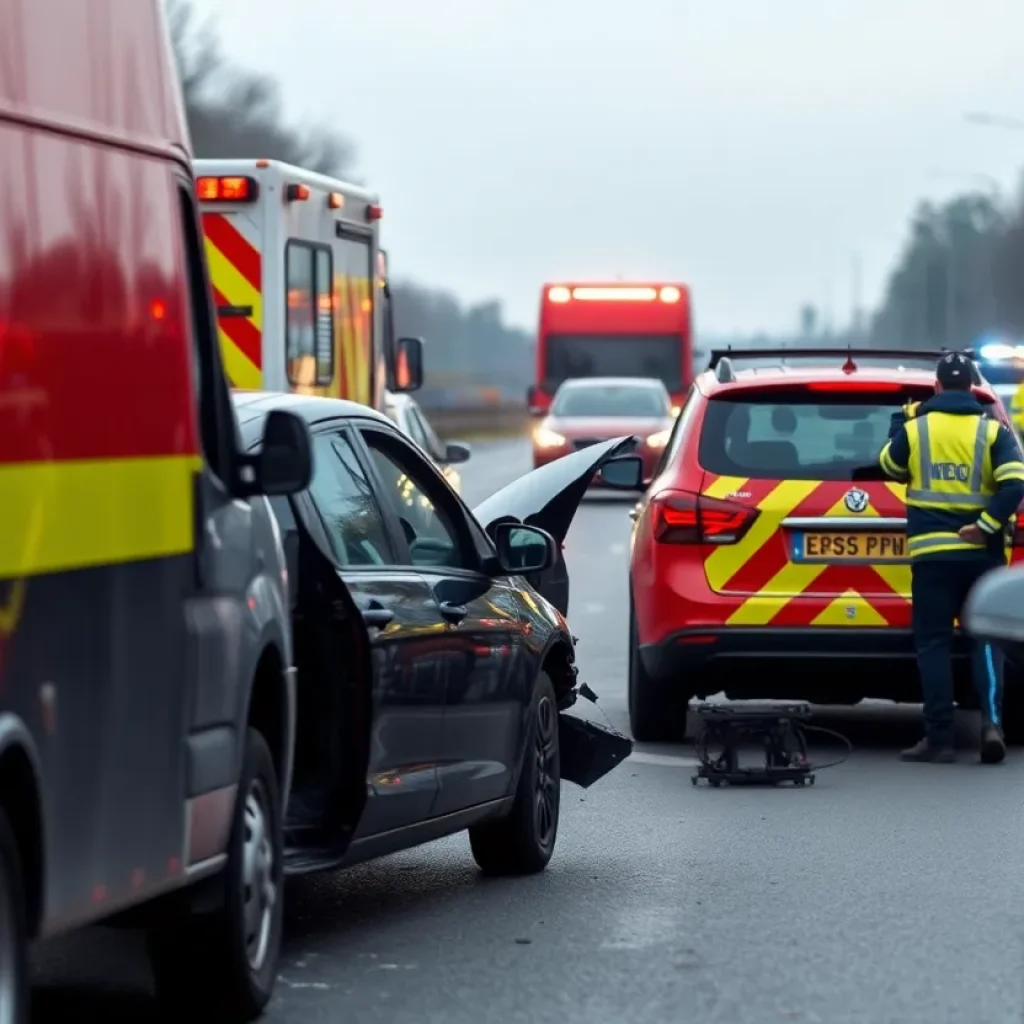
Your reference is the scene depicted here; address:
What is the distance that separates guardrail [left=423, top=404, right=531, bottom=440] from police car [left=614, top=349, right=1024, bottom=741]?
68754 mm

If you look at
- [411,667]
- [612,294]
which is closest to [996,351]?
[612,294]

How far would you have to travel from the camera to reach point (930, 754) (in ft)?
39.0

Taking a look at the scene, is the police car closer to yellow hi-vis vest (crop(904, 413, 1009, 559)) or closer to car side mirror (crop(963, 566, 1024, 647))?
yellow hi-vis vest (crop(904, 413, 1009, 559))

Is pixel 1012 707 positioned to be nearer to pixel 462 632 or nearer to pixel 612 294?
pixel 462 632

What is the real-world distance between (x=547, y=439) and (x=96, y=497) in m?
31.1

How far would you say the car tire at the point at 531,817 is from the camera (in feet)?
28.8

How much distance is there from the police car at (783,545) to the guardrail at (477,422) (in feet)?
226

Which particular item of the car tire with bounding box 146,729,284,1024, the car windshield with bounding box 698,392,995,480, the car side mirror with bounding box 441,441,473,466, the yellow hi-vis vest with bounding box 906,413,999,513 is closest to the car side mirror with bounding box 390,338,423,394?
the car side mirror with bounding box 441,441,473,466

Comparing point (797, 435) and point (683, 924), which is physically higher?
point (797, 435)

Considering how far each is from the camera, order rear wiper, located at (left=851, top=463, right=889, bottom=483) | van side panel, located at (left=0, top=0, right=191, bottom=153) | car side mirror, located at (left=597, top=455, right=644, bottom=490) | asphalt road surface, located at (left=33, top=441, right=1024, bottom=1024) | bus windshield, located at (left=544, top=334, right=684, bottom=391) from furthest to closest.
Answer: bus windshield, located at (left=544, top=334, right=684, bottom=391)
car side mirror, located at (left=597, top=455, right=644, bottom=490)
rear wiper, located at (left=851, top=463, right=889, bottom=483)
asphalt road surface, located at (left=33, top=441, right=1024, bottom=1024)
van side panel, located at (left=0, top=0, right=191, bottom=153)

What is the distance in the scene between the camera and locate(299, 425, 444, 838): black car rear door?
24.6 ft

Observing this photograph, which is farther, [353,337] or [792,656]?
[353,337]

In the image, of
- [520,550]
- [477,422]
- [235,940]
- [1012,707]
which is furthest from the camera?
[477,422]

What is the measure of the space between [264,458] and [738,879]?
2.85 m
